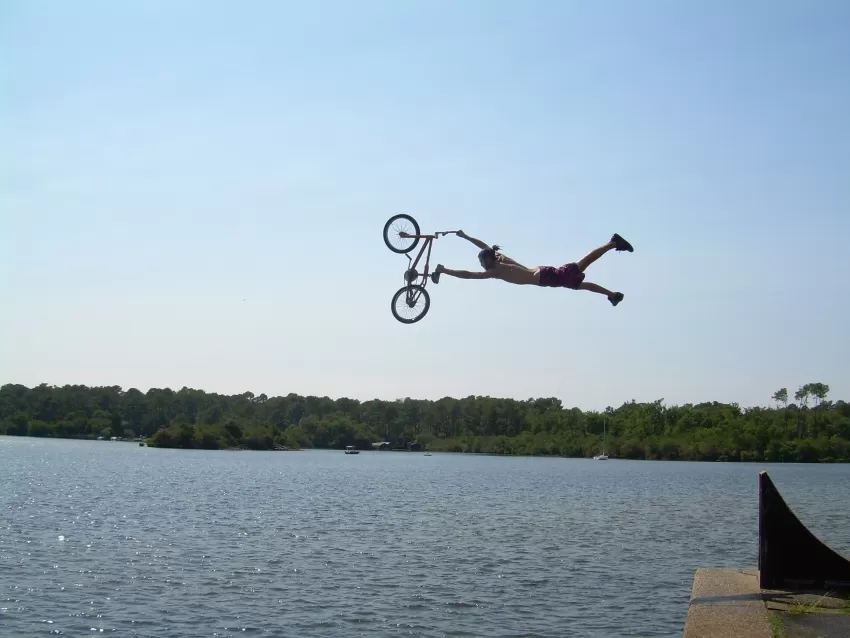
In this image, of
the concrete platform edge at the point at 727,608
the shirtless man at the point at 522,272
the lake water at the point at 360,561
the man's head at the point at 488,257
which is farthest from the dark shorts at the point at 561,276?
the lake water at the point at 360,561

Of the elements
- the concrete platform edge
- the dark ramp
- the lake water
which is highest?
the dark ramp

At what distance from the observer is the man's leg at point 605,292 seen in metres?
15.8

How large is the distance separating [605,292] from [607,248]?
797 millimetres

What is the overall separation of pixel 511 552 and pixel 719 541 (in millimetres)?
9531

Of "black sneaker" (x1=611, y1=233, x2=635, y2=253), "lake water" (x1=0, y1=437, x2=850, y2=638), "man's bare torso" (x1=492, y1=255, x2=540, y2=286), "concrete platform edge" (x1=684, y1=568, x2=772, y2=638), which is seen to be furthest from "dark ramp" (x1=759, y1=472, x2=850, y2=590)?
"man's bare torso" (x1=492, y1=255, x2=540, y2=286)

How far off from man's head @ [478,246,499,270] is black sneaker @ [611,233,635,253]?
2258 mm

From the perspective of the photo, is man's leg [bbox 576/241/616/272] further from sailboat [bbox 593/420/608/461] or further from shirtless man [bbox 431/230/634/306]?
sailboat [bbox 593/420/608/461]

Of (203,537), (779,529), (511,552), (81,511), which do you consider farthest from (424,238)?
(81,511)

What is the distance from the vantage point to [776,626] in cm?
1344

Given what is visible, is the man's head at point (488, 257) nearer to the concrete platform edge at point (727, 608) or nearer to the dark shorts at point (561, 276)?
the dark shorts at point (561, 276)

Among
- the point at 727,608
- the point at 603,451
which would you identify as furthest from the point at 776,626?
the point at 603,451

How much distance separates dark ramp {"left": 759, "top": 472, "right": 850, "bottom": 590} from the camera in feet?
51.6

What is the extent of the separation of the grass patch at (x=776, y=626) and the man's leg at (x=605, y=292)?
5744 millimetres

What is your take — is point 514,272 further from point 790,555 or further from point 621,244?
point 790,555
